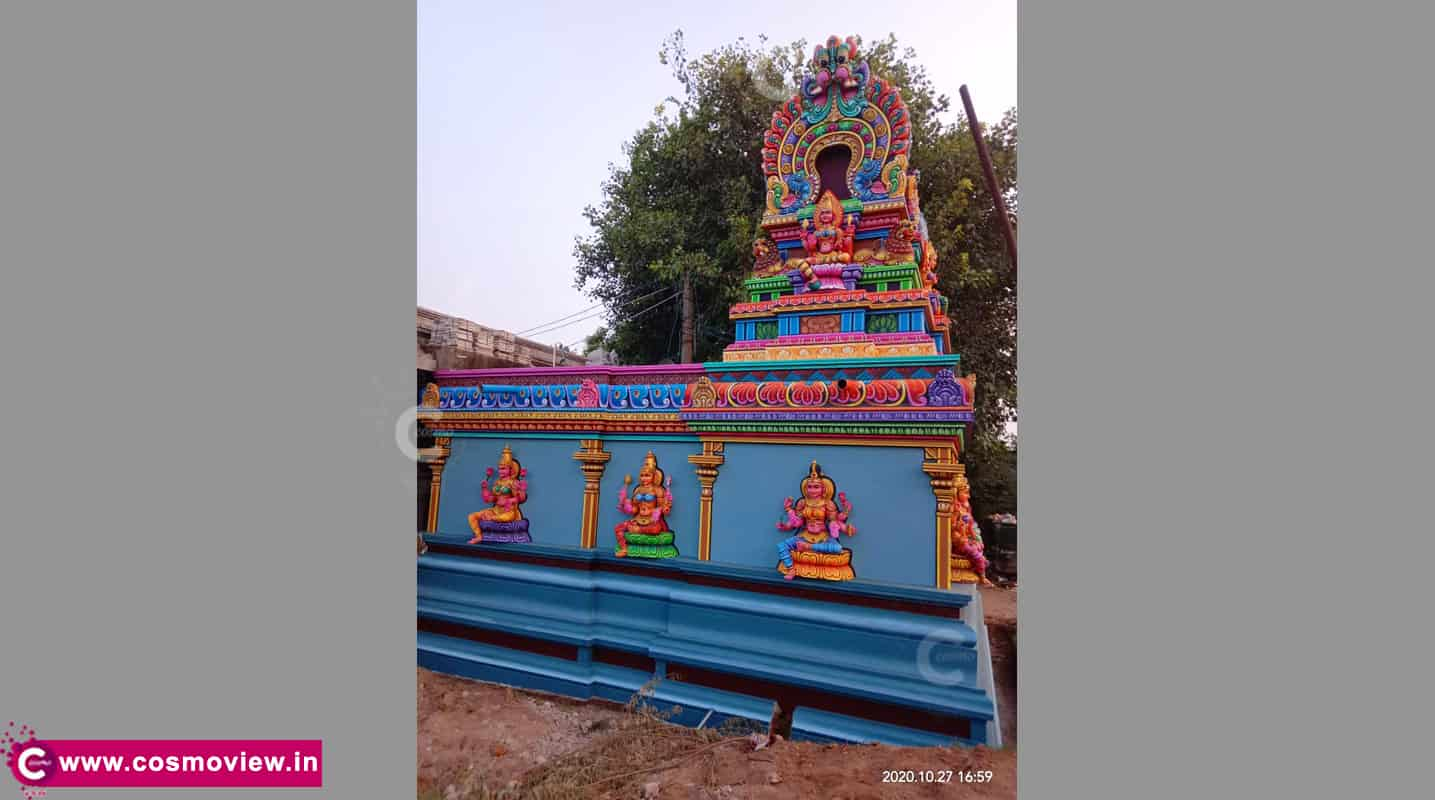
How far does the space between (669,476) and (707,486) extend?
1.58 ft

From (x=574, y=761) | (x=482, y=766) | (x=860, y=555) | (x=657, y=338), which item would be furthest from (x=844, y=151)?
(x=657, y=338)

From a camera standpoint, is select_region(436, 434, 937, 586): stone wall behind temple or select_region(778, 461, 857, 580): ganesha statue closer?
select_region(436, 434, 937, 586): stone wall behind temple

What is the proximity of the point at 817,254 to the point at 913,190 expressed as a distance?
1411mm

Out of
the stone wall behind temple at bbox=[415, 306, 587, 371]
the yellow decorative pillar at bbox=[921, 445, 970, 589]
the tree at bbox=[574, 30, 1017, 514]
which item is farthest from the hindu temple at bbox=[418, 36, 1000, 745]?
the tree at bbox=[574, 30, 1017, 514]

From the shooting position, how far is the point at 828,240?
6.32 metres

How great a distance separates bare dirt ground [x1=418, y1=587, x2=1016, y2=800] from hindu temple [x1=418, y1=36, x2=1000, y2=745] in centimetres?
33

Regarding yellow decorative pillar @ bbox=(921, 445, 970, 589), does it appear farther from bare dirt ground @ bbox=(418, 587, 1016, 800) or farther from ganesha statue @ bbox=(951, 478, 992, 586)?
bare dirt ground @ bbox=(418, 587, 1016, 800)

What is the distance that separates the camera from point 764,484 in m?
5.96

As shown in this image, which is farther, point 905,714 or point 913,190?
point 913,190

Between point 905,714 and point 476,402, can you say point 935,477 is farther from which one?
point 476,402

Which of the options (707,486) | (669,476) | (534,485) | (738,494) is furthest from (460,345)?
(738,494)

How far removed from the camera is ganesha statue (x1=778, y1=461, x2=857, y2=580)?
5488 mm
